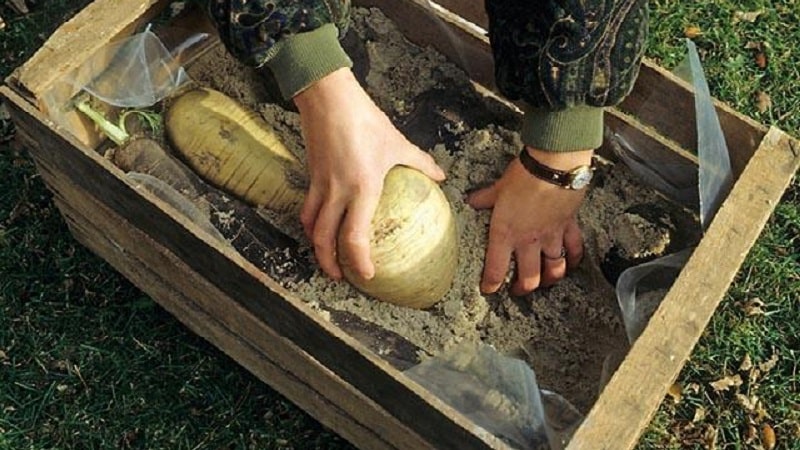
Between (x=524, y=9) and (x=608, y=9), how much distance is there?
0.13m

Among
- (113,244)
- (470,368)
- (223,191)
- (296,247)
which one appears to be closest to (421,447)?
(470,368)

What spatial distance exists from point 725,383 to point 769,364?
0.38ft

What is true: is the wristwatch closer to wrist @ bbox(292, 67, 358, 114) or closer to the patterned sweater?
the patterned sweater

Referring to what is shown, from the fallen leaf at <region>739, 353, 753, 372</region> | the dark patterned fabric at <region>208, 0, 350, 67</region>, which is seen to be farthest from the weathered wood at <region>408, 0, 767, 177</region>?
the dark patterned fabric at <region>208, 0, 350, 67</region>

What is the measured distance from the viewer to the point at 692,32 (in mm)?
2848

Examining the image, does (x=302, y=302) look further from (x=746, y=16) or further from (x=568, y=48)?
(x=746, y=16)

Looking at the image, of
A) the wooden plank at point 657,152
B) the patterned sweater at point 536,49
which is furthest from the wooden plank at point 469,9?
the patterned sweater at point 536,49

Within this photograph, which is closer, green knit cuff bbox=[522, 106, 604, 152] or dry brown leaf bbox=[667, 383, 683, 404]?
green knit cuff bbox=[522, 106, 604, 152]

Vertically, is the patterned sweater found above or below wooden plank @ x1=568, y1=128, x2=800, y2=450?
above

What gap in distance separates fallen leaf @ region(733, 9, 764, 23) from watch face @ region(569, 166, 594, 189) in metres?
1.18

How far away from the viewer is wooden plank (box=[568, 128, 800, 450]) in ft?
5.18

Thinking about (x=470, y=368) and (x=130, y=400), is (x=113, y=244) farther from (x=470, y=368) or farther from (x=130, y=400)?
(x=470, y=368)

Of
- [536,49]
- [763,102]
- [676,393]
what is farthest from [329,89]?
[763,102]

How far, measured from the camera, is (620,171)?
2.16 metres
